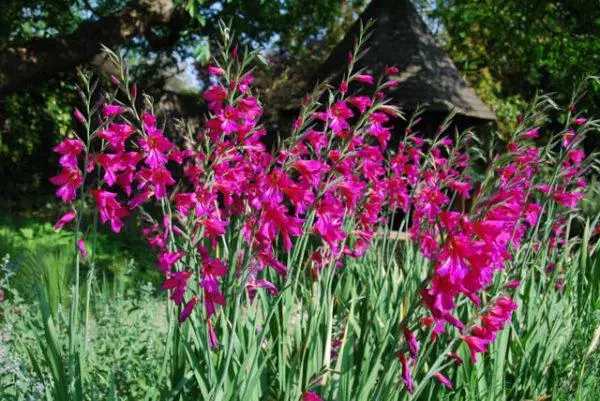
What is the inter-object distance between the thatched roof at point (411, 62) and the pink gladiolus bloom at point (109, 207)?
8411 millimetres

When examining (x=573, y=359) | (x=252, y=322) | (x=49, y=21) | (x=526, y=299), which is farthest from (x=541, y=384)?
(x=49, y=21)

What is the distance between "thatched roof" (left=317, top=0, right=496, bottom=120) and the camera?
392 inches

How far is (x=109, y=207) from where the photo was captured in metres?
1.78

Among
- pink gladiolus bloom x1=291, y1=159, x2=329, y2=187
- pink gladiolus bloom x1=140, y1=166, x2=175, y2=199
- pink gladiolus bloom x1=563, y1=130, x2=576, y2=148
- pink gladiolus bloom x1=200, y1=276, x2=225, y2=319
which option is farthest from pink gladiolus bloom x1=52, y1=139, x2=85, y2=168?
pink gladiolus bloom x1=563, y1=130, x2=576, y2=148

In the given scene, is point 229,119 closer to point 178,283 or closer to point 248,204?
point 248,204

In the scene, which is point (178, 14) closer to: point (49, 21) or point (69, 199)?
point (49, 21)

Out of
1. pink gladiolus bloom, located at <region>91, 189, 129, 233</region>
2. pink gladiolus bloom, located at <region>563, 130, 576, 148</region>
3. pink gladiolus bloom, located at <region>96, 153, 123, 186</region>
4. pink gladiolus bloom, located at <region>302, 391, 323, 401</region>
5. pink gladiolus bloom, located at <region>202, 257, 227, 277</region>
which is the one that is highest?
pink gladiolus bloom, located at <region>96, 153, 123, 186</region>

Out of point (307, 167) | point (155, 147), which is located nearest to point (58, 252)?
point (155, 147)

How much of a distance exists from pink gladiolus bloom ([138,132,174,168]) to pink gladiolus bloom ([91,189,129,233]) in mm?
145

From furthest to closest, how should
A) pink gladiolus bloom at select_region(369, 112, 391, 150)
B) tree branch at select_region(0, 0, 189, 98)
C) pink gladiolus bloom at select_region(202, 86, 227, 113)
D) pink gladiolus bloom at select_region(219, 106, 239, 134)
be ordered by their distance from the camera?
tree branch at select_region(0, 0, 189, 98) → pink gladiolus bloom at select_region(369, 112, 391, 150) → pink gladiolus bloom at select_region(202, 86, 227, 113) → pink gladiolus bloom at select_region(219, 106, 239, 134)

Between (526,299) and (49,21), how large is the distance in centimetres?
938

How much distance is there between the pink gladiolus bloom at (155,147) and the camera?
5.82 feet

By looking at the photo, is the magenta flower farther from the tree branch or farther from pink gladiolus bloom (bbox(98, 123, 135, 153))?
the tree branch

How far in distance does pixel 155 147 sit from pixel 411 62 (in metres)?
9.22
